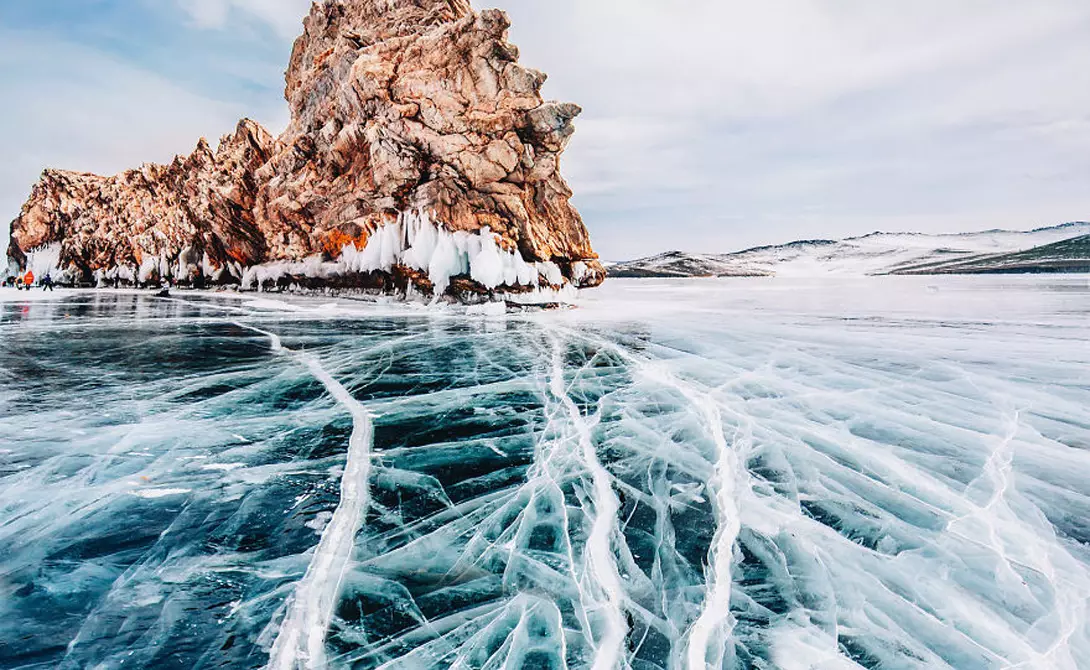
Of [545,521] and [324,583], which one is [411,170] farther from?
[324,583]

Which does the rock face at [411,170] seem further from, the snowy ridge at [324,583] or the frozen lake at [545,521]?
the snowy ridge at [324,583]

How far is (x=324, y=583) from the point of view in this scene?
2531mm

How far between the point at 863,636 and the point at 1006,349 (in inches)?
419

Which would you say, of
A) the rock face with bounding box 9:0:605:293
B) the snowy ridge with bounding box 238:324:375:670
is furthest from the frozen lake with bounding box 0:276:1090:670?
the rock face with bounding box 9:0:605:293

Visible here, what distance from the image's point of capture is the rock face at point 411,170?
805 inches

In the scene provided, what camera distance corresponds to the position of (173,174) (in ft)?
158

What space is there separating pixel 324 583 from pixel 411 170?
69.9 feet

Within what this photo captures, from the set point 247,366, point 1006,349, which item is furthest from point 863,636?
point 1006,349

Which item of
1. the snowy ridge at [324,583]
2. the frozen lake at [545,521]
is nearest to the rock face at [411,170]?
the frozen lake at [545,521]

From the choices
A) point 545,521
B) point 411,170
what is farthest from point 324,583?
point 411,170

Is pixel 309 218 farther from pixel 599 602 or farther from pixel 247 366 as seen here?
pixel 599 602

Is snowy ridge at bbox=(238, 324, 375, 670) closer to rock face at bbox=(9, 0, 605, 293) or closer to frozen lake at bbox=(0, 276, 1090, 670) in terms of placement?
frozen lake at bbox=(0, 276, 1090, 670)

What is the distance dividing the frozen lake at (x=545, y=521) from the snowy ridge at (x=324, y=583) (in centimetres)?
2

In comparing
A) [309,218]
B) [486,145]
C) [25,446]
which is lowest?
[25,446]
